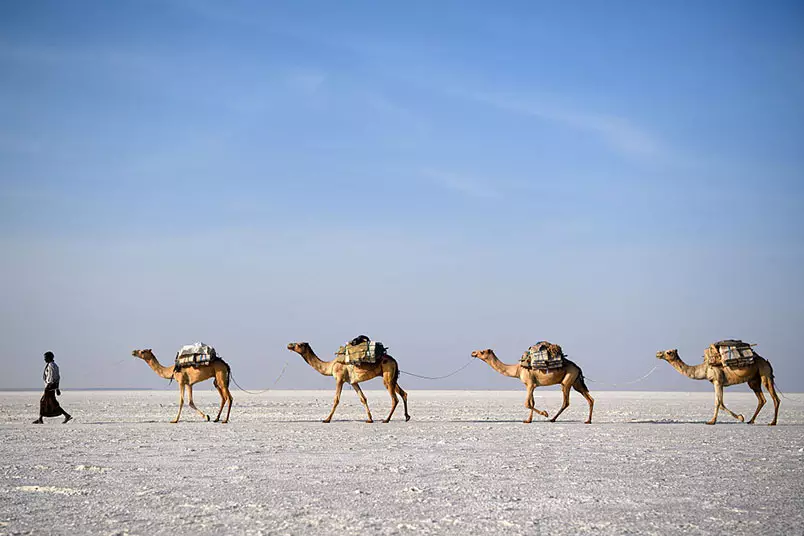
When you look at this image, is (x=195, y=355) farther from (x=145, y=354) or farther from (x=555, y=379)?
(x=555, y=379)

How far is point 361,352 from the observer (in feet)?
65.8

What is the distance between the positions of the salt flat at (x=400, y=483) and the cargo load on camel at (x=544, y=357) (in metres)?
3.28

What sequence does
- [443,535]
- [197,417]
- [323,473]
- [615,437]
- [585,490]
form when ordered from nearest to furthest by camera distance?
[443,535] → [585,490] → [323,473] → [615,437] → [197,417]

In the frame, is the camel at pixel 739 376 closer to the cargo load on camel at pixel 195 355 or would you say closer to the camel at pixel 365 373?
the camel at pixel 365 373

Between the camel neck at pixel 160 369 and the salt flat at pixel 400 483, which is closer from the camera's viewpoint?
the salt flat at pixel 400 483

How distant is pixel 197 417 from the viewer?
Result: 2342cm

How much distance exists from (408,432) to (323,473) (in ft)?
22.1

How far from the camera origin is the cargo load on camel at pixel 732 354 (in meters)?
20.0

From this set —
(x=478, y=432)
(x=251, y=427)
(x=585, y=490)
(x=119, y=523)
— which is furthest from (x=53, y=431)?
(x=585, y=490)

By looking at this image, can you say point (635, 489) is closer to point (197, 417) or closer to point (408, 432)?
point (408, 432)

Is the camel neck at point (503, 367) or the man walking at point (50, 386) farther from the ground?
the camel neck at point (503, 367)

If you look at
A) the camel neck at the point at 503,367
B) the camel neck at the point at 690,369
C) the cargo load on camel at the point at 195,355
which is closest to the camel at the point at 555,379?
the camel neck at the point at 503,367

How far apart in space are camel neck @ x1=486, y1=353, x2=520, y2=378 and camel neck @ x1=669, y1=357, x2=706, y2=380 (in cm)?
440

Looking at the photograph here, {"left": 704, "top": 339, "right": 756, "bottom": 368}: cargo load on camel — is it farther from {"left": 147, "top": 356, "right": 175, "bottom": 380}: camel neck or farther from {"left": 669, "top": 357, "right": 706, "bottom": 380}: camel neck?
{"left": 147, "top": 356, "right": 175, "bottom": 380}: camel neck
